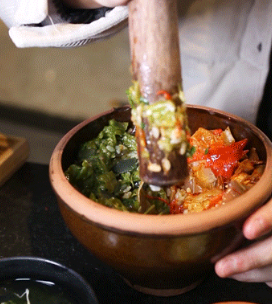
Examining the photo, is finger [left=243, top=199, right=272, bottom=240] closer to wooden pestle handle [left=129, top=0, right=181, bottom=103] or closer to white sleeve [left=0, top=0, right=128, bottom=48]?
wooden pestle handle [left=129, top=0, right=181, bottom=103]

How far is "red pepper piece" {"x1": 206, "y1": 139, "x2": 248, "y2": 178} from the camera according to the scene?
1029mm

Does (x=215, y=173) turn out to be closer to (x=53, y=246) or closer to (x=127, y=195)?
(x=127, y=195)

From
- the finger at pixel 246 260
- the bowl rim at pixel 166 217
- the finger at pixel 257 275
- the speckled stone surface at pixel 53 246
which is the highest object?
the bowl rim at pixel 166 217

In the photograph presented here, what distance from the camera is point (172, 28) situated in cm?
71

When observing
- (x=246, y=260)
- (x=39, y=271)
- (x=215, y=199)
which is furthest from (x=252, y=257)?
(x=39, y=271)

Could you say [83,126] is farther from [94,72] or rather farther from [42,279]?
[94,72]

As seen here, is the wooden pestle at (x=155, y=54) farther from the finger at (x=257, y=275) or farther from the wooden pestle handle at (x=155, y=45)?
the finger at (x=257, y=275)

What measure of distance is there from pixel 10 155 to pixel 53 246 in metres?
0.40

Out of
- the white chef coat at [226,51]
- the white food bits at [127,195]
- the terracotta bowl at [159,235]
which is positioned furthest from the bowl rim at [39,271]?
the white chef coat at [226,51]

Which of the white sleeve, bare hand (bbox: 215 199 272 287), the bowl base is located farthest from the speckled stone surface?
the white sleeve

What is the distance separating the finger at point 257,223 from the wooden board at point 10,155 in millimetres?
840

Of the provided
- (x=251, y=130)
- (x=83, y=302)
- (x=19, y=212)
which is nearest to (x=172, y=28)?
(x=251, y=130)

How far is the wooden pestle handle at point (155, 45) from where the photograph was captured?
0.70m

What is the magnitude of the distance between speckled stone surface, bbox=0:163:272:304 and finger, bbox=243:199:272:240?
241mm
